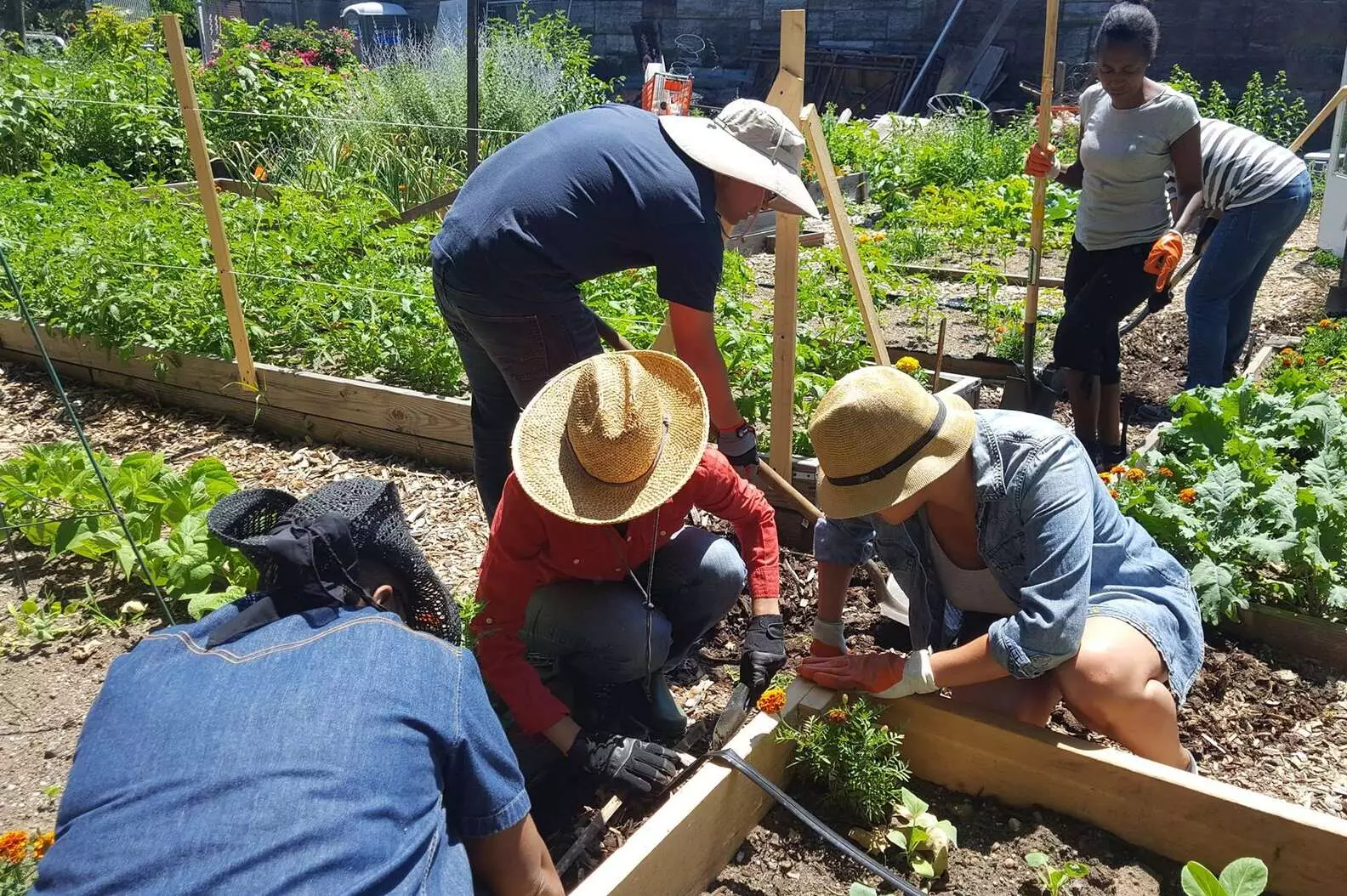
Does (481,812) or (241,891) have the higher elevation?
(241,891)

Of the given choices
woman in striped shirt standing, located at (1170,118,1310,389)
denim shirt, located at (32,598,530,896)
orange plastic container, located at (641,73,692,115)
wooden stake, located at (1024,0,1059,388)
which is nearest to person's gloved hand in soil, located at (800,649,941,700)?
denim shirt, located at (32,598,530,896)

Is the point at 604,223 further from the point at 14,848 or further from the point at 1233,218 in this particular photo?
the point at 1233,218

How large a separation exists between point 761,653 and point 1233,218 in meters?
3.44

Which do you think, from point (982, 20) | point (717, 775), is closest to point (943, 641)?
point (717, 775)

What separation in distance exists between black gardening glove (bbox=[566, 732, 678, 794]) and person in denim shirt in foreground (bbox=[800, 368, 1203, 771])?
43cm

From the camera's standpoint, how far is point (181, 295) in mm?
5473

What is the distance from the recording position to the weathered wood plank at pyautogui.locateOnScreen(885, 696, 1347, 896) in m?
2.06

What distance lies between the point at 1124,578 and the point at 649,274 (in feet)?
13.5

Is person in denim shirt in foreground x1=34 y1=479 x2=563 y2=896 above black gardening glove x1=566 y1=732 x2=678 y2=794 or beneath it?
above

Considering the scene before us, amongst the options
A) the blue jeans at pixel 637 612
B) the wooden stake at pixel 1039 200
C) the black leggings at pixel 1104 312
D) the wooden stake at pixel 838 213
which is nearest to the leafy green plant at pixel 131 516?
the blue jeans at pixel 637 612

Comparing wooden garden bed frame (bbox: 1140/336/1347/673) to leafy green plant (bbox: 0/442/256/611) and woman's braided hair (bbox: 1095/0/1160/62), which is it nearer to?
woman's braided hair (bbox: 1095/0/1160/62)

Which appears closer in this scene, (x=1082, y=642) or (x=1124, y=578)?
(x=1082, y=642)

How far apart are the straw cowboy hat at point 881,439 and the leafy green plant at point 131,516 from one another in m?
2.06

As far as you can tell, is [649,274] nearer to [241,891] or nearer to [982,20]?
[241,891]
